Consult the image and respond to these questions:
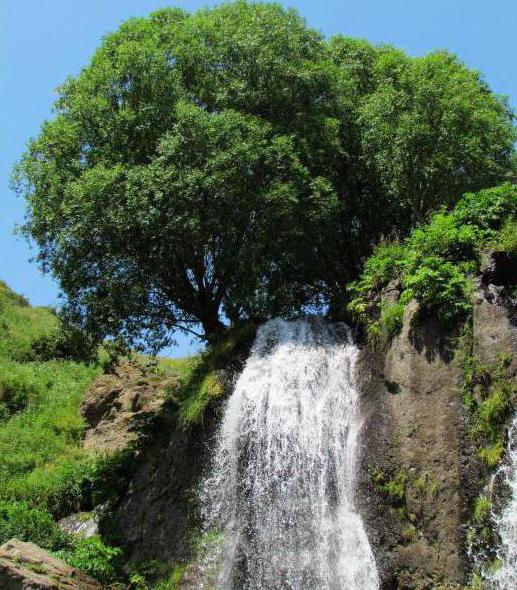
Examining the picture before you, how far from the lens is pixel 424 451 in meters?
12.0

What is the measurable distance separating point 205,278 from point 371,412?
6523mm

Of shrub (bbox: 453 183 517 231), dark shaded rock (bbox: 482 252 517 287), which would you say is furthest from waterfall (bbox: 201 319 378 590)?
shrub (bbox: 453 183 517 231)

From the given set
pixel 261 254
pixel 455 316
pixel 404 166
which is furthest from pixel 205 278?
pixel 455 316

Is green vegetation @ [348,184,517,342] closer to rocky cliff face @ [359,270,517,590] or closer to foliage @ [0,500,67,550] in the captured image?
rocky cliff face @ [359,270,517,590]

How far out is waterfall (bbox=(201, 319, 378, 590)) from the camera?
467 inches

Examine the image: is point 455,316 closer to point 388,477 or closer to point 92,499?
point 388,477

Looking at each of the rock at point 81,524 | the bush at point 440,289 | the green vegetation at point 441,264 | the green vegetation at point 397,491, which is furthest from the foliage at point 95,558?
the bush at point 440,289

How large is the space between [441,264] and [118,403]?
12587 mm

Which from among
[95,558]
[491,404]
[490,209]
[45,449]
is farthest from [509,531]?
[45,449]

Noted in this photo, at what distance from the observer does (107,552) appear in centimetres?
1404

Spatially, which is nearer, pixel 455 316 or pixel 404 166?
pixel 455 316

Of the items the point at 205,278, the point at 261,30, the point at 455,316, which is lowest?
the point at 455,316

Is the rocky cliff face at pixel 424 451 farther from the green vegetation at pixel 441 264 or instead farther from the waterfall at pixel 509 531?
the waterfall at pixel 509 531

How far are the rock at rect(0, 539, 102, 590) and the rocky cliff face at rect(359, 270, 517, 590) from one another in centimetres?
518
